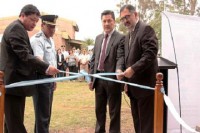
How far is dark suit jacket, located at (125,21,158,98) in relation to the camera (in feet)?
13.5

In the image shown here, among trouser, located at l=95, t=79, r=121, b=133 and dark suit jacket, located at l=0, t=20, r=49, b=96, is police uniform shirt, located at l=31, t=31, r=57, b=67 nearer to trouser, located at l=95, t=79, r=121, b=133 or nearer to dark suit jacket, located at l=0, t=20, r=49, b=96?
dark suit jacket, located at l=0, t=20, r=49, b=96

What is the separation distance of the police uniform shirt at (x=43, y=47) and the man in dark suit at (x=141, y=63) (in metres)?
1.11

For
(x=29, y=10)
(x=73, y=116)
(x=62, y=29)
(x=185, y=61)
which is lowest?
(x=73, y=116)

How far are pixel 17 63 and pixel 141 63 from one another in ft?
4.91

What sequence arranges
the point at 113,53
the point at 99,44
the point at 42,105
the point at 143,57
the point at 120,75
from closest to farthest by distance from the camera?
the point at 143,57, the point at 120,75, the point at 42,105, the point at 113,53, the point at 99,44

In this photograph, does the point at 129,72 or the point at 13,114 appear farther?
the point at 129,72

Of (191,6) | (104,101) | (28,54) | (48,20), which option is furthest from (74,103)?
(191,6)

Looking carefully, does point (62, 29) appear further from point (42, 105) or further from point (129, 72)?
point (129, 72)

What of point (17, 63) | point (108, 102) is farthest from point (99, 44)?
point (17, 63)

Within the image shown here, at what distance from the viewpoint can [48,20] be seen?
15.1ft

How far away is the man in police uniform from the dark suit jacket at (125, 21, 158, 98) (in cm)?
112

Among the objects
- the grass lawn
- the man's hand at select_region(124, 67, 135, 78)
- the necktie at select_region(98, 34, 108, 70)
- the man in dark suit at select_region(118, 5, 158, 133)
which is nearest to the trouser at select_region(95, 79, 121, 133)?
the necktie at select_region(98, 34, 108, 70)

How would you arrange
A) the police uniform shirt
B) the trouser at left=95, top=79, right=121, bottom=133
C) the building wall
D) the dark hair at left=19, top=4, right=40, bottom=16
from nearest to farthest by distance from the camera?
the dark hair at left=19, top=4, right=40, bottom=16
the police uniform shirt
the trouser at left=95, top=79, right=121, bottom=133
the building wall

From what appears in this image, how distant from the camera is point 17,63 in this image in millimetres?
3926
